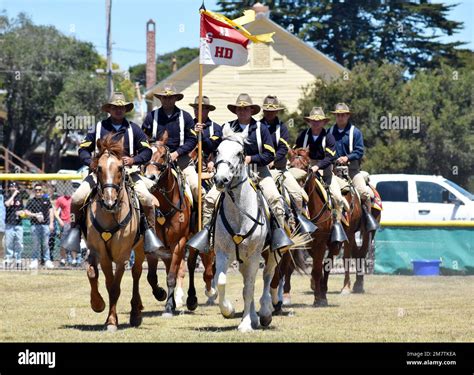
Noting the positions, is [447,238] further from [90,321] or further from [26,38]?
[26,38]

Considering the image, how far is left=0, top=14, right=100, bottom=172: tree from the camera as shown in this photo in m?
66.7

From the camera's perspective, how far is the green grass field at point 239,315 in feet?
43.6

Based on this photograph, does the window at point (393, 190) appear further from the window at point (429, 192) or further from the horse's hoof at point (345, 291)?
the horse's hoof at point (345, 291)

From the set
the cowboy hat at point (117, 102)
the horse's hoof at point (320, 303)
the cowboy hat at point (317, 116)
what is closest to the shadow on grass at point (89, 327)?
the cowboy hat at point (117, 102)

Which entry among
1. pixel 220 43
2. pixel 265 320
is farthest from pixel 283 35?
pixel 265 320

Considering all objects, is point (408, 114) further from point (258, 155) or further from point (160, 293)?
point (258, 155)

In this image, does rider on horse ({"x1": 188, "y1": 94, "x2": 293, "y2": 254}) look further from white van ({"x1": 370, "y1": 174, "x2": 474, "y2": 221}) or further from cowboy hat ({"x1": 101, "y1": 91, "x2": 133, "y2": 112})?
white van ({"x1": 370, "y1": 174, "x2": 474, "y2": 221})

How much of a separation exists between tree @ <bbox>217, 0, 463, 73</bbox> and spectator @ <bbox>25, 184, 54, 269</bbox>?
29.0 m

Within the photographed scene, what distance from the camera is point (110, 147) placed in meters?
13.9

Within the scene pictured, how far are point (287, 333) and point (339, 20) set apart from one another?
41842 mm

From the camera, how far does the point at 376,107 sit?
46688 millimetres

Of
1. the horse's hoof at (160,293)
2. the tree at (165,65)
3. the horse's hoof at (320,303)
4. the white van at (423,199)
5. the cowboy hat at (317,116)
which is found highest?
the tree at (165,65)

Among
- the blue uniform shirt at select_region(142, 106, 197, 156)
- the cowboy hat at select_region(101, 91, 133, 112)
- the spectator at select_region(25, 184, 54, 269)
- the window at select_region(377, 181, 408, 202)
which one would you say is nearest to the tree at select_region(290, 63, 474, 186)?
the window at select_region(377, 181, 408, 202)

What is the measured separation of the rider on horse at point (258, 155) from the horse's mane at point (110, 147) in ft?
5.09
